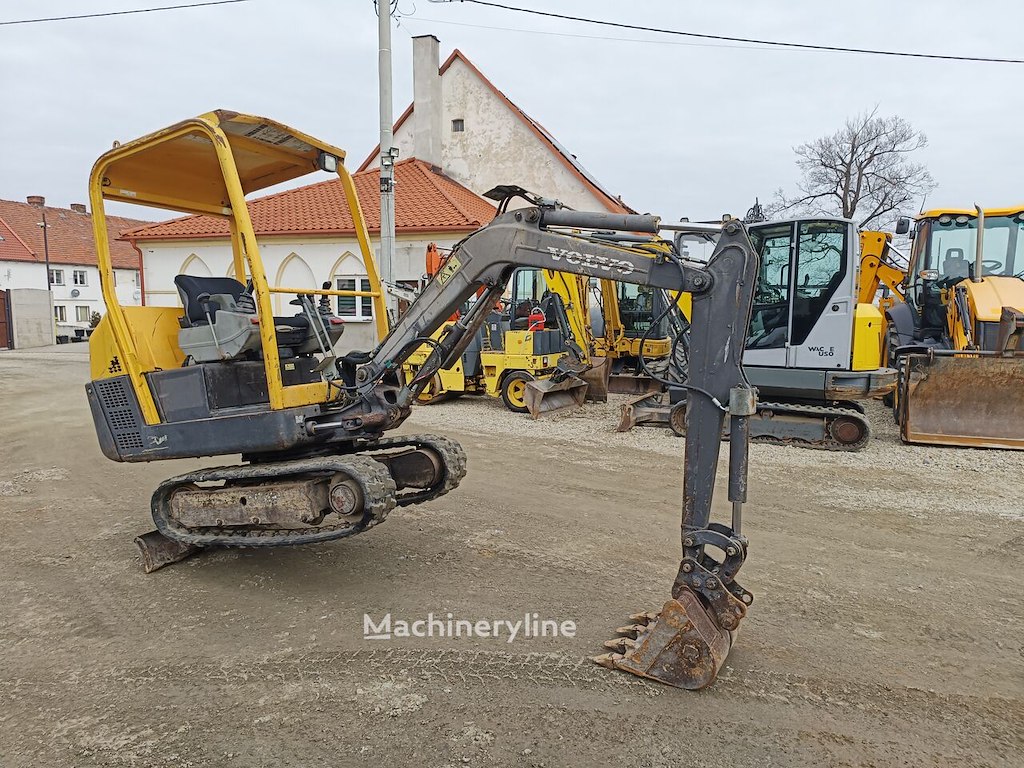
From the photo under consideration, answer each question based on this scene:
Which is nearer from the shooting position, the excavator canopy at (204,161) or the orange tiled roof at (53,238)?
the excavator canopy at (204,161)

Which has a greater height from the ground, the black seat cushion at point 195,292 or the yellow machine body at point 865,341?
the black seat cushion at point 195,292

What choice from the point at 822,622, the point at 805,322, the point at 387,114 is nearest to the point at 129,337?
the point at 822,622

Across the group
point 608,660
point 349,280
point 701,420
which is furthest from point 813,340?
point 349,280

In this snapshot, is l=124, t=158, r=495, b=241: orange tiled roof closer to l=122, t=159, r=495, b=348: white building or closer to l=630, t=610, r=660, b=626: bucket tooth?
l=122, t=159, r=495, b=348: white building

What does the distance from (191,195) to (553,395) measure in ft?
22.7

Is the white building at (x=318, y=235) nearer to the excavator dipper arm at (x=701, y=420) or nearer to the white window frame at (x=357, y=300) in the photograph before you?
the white window frame at (x=357, y=300)

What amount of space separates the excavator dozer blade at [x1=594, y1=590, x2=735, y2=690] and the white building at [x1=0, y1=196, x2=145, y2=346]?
39579 millimetres

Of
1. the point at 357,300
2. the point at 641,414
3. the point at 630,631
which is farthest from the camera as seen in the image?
the point at 357,300

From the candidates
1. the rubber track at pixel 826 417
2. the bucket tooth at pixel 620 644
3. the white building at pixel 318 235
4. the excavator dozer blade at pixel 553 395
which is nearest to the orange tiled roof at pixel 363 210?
the white building at pixel 318 235

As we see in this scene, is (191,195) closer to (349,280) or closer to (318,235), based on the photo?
(318,235)

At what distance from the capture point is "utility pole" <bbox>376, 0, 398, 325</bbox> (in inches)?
464

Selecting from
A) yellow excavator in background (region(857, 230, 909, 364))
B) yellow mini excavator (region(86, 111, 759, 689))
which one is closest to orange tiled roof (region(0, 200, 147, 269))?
yellow excavator in background (region(857, 230, 909, 364))

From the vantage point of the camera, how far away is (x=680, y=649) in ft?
10.9

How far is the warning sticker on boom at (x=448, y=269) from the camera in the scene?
14.1 feet
